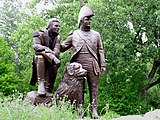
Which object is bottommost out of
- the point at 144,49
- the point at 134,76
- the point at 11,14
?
the point at 134,76

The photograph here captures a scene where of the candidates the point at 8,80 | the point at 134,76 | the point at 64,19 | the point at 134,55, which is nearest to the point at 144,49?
the point at 134,55

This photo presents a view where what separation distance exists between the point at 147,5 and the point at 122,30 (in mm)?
1503

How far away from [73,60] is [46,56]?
0.58m

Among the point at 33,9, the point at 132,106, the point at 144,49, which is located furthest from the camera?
the point at 33,9

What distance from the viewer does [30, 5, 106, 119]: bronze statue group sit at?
280 inches

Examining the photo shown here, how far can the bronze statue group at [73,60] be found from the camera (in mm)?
7117

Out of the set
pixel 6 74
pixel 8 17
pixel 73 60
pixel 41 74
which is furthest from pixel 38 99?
pixel 8 17

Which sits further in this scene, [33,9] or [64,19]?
[33,9]

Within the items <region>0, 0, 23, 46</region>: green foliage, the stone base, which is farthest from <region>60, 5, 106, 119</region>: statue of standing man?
<region>0, 0, 23, 46</region>: green foliage

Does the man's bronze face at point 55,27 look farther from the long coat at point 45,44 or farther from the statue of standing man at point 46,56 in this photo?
the long coat at point 45,44

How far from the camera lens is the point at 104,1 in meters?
16.9

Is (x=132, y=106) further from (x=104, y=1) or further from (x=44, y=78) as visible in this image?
(x=44, y=78)

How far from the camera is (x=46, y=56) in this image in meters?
7.16

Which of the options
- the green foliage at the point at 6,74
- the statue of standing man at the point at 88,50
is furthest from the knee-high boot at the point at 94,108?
the green foliage at the point at 6,74
